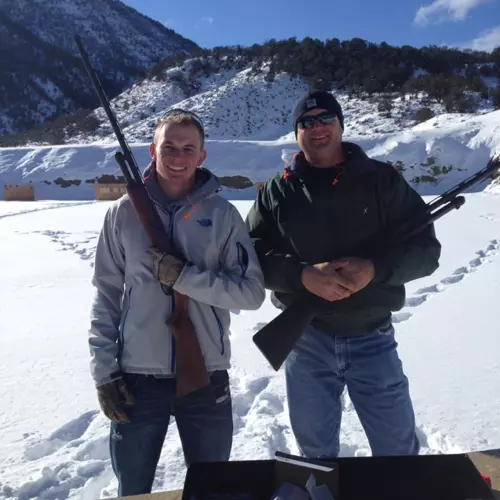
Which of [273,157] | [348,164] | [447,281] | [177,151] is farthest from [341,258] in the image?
[273,157]

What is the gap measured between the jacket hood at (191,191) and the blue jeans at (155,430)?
61 centimetres

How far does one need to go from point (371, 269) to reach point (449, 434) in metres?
1.21

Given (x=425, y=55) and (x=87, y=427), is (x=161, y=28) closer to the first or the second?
(x=425, y=55)

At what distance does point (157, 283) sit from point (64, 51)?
92.7m

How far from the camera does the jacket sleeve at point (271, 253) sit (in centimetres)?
187

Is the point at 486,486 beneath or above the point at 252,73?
beneath

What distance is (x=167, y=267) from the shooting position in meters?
1.63

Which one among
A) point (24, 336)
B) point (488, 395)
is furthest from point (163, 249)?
point (24, 336)

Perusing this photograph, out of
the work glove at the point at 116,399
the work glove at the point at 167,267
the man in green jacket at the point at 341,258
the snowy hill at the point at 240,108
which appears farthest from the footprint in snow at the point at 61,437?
the snowy hill at the point at 240,108

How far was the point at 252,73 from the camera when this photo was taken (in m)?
39.0

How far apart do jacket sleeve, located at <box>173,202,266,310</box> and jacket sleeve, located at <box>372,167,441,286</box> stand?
45 cm

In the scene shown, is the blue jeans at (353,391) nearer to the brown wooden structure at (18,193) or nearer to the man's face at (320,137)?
the man's face at (320,137)

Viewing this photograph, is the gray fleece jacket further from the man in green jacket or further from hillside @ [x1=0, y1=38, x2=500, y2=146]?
hillside @ [x1=0, y1=38, x2=500, y2=146]

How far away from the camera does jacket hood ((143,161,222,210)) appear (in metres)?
1.75
